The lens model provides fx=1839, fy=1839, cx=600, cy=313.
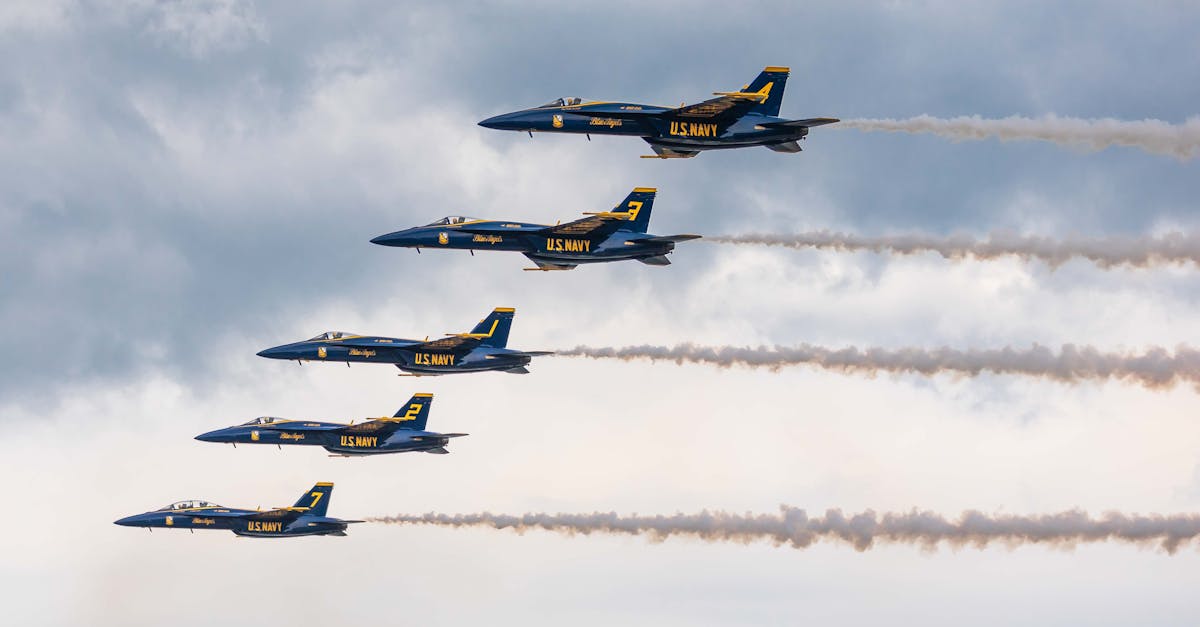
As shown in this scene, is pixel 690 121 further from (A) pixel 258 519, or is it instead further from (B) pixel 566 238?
(A) pixel 258 519

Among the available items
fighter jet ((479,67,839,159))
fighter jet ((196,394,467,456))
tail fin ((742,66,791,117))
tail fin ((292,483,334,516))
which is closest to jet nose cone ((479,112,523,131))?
fighter jet ((479,67,839,159))

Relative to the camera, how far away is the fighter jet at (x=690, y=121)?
10281cm

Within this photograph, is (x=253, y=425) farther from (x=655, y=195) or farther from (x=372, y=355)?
(x=655, y=195)

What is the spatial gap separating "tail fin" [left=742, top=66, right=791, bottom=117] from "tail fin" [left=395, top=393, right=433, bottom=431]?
42.0 metres

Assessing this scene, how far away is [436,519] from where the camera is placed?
135m

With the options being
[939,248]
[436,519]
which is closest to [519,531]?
[436,519]

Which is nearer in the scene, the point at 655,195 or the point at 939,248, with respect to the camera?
the point at 939,248

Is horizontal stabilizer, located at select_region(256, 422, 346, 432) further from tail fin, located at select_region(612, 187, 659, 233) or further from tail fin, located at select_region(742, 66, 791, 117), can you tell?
tail fin, located at select_region(742, 66, 791, 117)

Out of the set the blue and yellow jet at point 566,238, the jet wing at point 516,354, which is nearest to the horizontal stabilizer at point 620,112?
the blue and yellow jet at point 566,238

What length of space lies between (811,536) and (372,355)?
34383mm

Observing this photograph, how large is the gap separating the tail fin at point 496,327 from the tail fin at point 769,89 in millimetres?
30004

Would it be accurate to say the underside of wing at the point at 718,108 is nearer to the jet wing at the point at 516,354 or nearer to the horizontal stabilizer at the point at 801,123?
the horizontal stabilizer at the point at 801,123

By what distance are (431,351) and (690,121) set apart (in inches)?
1125

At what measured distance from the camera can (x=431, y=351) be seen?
12344 centimetres
